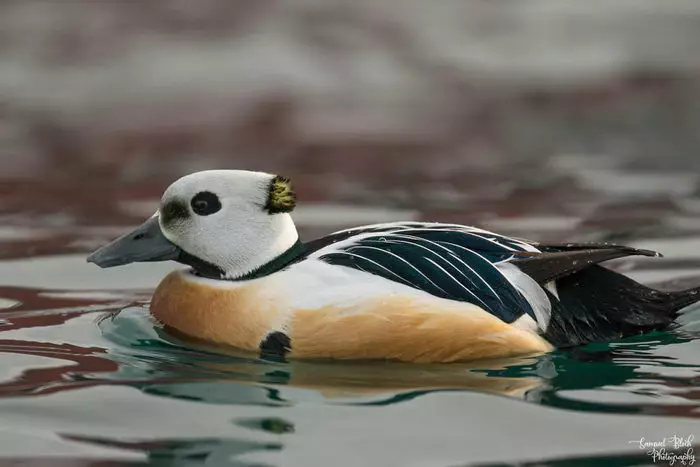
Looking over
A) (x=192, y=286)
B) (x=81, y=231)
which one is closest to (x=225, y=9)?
(x=81, y=231)

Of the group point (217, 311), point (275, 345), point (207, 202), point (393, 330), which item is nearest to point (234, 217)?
point (207, 202)

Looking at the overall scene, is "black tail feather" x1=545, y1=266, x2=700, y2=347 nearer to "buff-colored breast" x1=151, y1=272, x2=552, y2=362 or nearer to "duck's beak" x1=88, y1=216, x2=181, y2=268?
"buff-colored breast" x1=151, y1=272, x2=552, y2=362

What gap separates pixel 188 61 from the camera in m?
13.9

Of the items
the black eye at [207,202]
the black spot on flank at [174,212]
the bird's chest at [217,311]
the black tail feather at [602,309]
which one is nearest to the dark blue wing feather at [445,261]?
the black tail feather at [602,309]

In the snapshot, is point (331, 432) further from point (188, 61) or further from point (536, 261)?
point (188, 61)

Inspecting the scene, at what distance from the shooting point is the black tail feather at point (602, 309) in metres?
5.61

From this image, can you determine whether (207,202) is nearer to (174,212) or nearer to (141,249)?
Result: (174,212)

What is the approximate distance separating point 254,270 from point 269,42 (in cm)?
840

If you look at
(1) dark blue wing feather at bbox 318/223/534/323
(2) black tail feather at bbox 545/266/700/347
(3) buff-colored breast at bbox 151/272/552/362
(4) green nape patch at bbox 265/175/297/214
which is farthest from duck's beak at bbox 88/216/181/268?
(2) black tail feather at bbox 545/266/700/347

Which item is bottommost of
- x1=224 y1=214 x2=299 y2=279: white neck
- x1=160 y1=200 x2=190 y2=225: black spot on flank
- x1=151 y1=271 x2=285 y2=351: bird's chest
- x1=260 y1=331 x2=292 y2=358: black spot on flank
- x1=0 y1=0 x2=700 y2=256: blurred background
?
x1=260 y1=331 x2=292 y2=358: black spot on flank

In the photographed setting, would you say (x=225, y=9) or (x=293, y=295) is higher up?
(x=225, y=9)

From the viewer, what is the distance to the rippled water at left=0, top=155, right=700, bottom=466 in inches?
175

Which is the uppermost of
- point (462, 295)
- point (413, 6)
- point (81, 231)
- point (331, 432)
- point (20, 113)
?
point (413, 6)

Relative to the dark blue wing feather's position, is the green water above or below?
below
